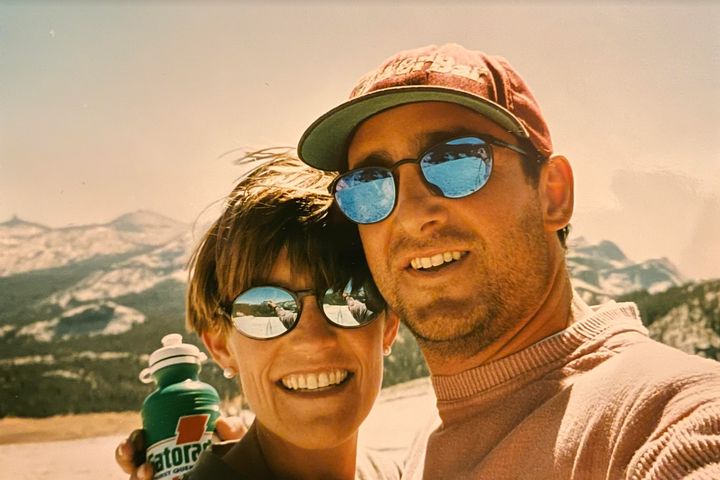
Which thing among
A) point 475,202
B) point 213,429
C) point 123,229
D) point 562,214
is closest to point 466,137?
point 475,202

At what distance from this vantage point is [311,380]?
1875 millimetres

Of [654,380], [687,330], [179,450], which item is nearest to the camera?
[654,380]

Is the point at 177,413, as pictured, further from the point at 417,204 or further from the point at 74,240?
the point at 74,240

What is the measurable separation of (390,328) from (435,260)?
56 centimetres

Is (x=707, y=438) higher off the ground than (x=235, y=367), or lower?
higher

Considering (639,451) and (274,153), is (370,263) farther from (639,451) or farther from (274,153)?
(639,451)

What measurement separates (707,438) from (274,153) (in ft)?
5.85

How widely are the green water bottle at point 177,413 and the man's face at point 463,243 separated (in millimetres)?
912

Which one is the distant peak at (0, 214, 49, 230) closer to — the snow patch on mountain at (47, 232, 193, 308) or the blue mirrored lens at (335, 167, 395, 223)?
the snow patch on mountain at (47, 232, 193, 308)

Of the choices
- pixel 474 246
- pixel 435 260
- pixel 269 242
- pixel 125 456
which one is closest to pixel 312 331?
pixel 269 242

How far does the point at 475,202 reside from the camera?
5.57ft

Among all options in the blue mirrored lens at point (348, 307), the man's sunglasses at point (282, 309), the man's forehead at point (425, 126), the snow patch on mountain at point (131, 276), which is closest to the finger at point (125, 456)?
the man's sunglasses at point (282, 309)

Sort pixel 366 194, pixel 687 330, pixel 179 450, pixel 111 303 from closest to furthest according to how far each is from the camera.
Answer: pixel 366 194
pixel 179 450
pixel 687 330
pixel 111 303

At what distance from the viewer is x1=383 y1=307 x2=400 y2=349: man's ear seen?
7.01 feet
